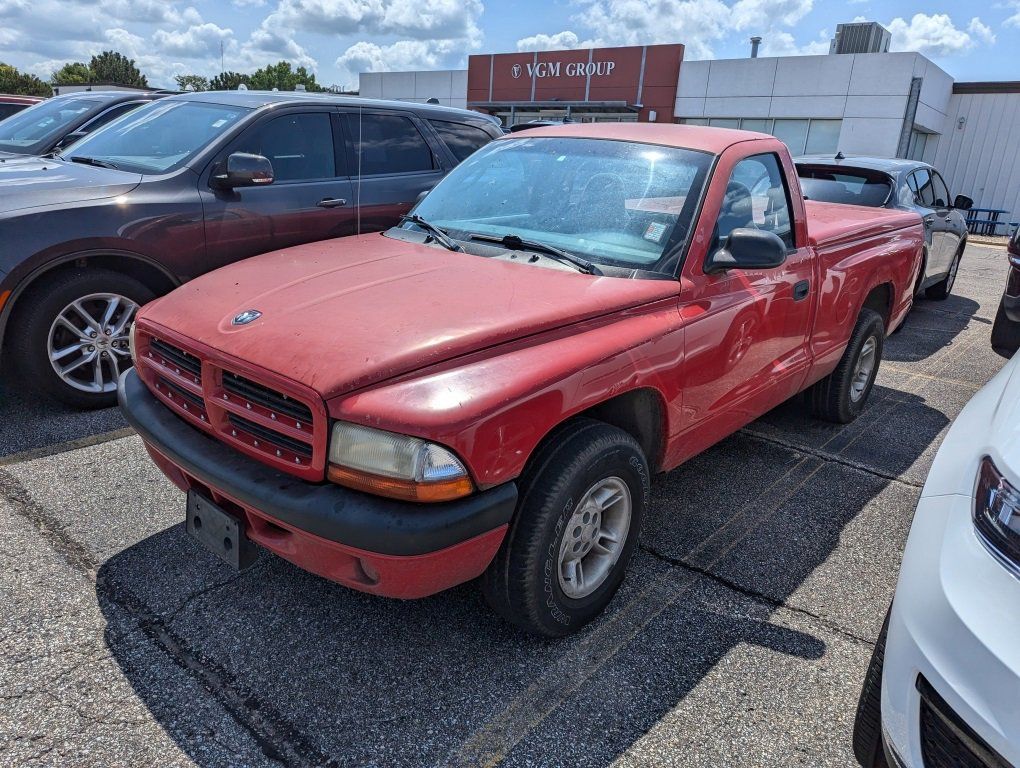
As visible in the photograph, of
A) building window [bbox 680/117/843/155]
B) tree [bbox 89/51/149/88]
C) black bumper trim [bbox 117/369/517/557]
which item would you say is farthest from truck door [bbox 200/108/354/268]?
tree [bbox 89/51/149/88]

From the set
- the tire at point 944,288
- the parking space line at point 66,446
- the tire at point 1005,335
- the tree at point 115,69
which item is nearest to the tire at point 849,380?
the tire at point 1005,335

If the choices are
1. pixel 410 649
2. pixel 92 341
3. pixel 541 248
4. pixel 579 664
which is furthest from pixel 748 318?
pixel 92 341

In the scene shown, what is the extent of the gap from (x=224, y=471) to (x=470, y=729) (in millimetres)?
1100

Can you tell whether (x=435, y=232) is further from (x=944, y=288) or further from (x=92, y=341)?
(x=944, y=288)

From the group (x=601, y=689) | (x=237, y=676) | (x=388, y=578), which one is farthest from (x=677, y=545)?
(x=237, y=676)

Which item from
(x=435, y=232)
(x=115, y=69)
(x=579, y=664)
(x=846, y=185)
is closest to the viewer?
(x=579, y=664)

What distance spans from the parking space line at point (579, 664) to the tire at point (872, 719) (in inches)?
32.8

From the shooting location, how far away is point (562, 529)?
235cm

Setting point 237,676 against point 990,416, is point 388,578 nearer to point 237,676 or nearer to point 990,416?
point 237,676

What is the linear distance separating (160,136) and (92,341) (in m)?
1.63

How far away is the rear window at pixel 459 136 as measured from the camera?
237 inches

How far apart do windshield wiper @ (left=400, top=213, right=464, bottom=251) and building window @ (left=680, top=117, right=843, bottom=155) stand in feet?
67.7

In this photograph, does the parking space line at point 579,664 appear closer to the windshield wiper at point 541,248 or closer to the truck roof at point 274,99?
the windshield wiper at point 541,248

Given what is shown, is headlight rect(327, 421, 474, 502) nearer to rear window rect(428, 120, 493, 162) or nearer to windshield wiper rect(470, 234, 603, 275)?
windshield wiper rect(470, 234, 603, 275)
